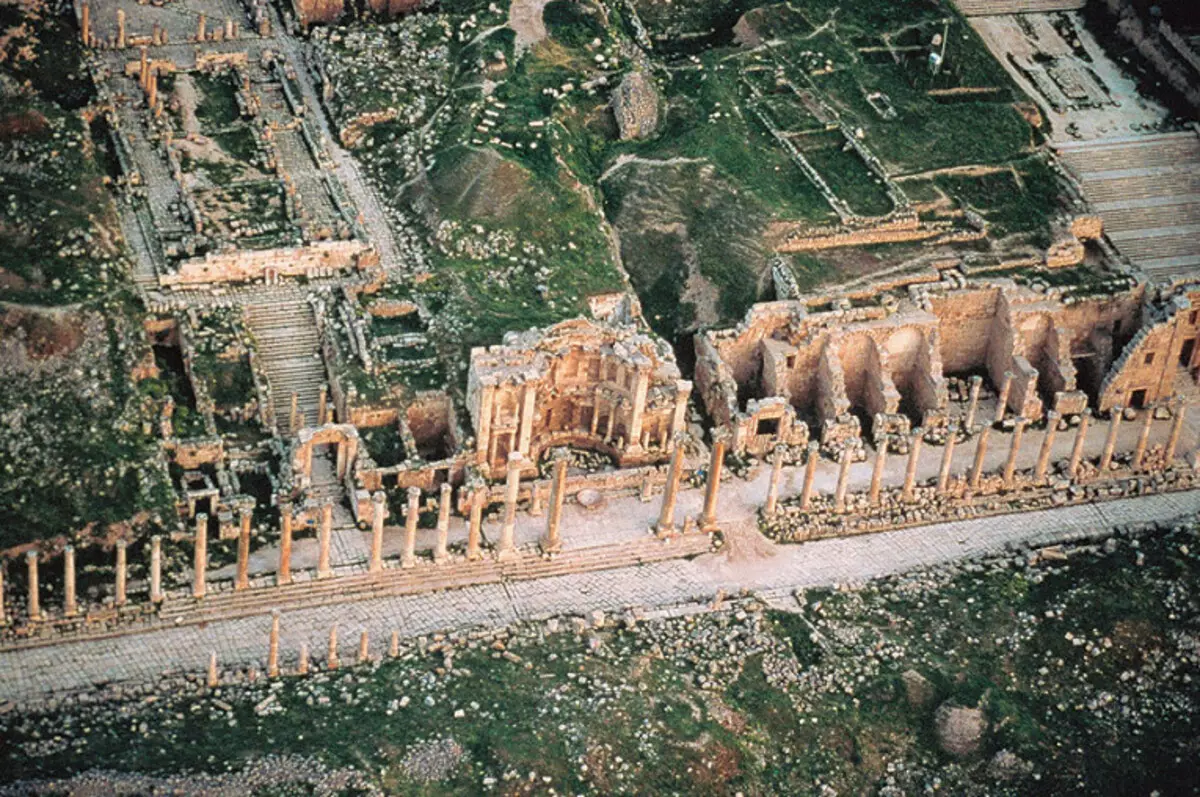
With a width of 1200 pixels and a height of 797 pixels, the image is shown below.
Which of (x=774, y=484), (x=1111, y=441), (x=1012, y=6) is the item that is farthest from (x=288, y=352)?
(x=1012, y=6)

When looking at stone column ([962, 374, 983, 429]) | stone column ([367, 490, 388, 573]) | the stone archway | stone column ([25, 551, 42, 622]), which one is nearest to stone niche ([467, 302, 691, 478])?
the stone archway

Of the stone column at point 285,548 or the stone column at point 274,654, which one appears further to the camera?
the stone column at point 285,548

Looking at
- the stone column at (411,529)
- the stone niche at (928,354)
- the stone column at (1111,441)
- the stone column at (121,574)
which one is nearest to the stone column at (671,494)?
the stone niche at (928,354)

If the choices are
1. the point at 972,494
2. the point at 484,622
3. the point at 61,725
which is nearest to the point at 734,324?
the point at 972,494

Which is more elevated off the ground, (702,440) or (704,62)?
(704,62)

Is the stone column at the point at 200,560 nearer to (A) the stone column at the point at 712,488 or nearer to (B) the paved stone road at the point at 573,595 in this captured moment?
(B) the paved stone road at the point at 573,595

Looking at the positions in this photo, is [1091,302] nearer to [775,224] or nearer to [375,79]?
[775,224]
